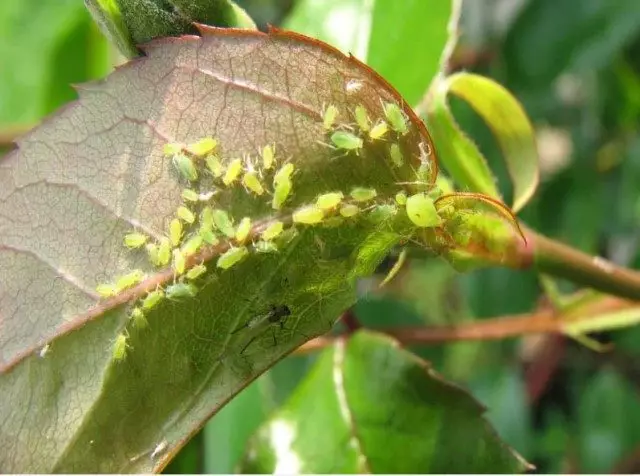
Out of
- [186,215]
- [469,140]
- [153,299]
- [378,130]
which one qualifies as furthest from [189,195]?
[469,140]

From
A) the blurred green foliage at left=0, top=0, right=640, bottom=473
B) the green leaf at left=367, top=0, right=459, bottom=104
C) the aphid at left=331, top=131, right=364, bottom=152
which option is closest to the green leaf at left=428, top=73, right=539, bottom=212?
the green leaf at left=367, top=0, right=459, bottom=104

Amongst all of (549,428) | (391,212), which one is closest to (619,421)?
(549,428)

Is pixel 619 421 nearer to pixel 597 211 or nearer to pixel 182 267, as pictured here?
pixel 597 211

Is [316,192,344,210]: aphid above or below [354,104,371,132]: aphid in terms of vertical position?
below

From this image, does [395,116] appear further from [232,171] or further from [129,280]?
[129,280]

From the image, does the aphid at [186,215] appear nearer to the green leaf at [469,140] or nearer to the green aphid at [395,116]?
the green aphid at [395,116]

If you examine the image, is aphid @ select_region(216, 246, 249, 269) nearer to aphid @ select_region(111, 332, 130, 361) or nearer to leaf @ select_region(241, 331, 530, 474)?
aphid @ select_region(111, 332, 130, 361)
